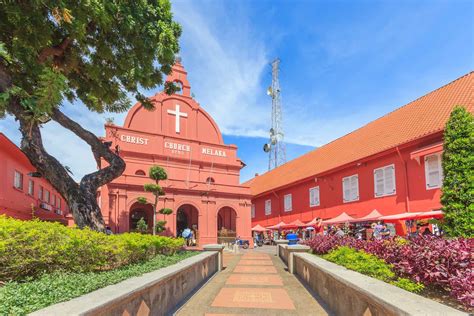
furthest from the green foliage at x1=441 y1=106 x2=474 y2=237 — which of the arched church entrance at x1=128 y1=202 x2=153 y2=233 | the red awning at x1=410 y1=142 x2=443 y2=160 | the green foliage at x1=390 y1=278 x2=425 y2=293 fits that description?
the arched church entrance at x1=128 y1=202 x2=153 y2=233

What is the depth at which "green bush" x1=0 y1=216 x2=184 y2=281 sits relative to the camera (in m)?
3.95

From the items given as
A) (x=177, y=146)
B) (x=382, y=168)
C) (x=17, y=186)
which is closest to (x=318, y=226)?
(x=382, y=168)

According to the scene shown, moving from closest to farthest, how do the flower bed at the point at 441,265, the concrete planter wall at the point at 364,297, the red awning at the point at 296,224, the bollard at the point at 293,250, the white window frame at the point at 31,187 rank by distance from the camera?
the concrete planter wall at the point at 364,297 → the flower bed at the point at 441,265 → the bollard at the point at 293,250 → the white window frame at the point at 31,187 → the red awning at the point at 296,224

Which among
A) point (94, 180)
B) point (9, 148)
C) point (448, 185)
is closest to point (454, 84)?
point (448, 185)

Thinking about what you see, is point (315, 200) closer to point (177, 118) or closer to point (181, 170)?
point (181, 170)

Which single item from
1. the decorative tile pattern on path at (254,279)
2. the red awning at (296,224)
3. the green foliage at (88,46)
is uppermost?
the green foliage at (88,46)

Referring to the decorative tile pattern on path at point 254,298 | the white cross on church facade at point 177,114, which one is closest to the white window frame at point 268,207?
the white cross on church facade at point 177,114

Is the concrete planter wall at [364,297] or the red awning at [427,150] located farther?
the red awning at [427,150]

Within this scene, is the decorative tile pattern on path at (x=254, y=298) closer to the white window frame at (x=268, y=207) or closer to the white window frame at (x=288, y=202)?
the white window frame at (x=288, y=202)

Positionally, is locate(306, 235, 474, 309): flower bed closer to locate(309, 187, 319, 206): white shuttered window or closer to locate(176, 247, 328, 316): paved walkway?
locate(176, 247, 328, 316): paved walkway

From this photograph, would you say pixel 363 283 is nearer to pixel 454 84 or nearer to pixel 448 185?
pixel 448 185

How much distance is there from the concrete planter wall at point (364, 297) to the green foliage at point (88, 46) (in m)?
5.42

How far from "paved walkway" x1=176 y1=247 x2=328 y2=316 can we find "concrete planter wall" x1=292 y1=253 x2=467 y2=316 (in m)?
0.42

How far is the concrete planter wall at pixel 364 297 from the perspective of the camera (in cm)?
285
